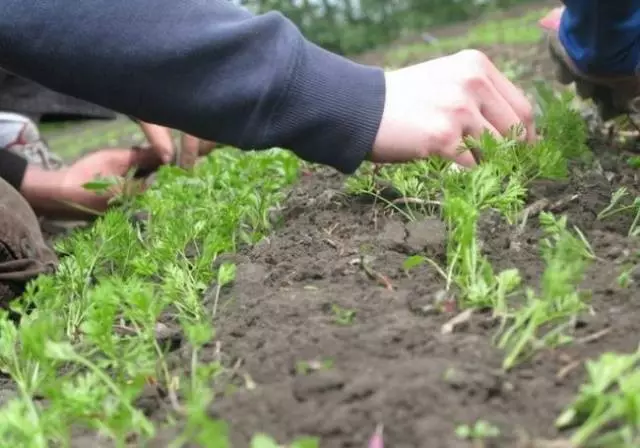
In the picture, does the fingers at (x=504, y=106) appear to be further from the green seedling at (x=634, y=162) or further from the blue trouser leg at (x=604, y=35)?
the blue trouser leg at (x=604, y=35)

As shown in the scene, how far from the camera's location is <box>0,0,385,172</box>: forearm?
2.17 meters

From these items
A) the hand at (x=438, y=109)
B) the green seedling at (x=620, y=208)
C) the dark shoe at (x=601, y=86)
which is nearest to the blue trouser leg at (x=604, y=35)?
the dark shoe at (x=601, y=86)

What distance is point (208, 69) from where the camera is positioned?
219 cm

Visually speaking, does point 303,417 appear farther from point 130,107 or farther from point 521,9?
point 521,9

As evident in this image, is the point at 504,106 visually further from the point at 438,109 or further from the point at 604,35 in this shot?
the point at 604,35

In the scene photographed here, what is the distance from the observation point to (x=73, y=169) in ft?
13.9

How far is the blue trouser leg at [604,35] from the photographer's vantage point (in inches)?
109

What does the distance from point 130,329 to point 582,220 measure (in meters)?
0.94

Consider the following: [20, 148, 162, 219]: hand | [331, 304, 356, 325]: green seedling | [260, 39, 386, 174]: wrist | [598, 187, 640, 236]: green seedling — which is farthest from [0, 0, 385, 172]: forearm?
[20, 148, 162, 219]: hand

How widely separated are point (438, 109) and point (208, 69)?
523mm

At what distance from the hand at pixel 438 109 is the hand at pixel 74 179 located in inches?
78.4

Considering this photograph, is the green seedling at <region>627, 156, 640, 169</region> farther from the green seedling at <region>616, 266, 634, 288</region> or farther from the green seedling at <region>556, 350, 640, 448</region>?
the green seedling at <region>556, 350, 640, 448</region>

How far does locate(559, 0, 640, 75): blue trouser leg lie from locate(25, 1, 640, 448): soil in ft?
2.15

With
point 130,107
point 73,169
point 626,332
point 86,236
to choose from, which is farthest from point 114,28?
point 73,169
